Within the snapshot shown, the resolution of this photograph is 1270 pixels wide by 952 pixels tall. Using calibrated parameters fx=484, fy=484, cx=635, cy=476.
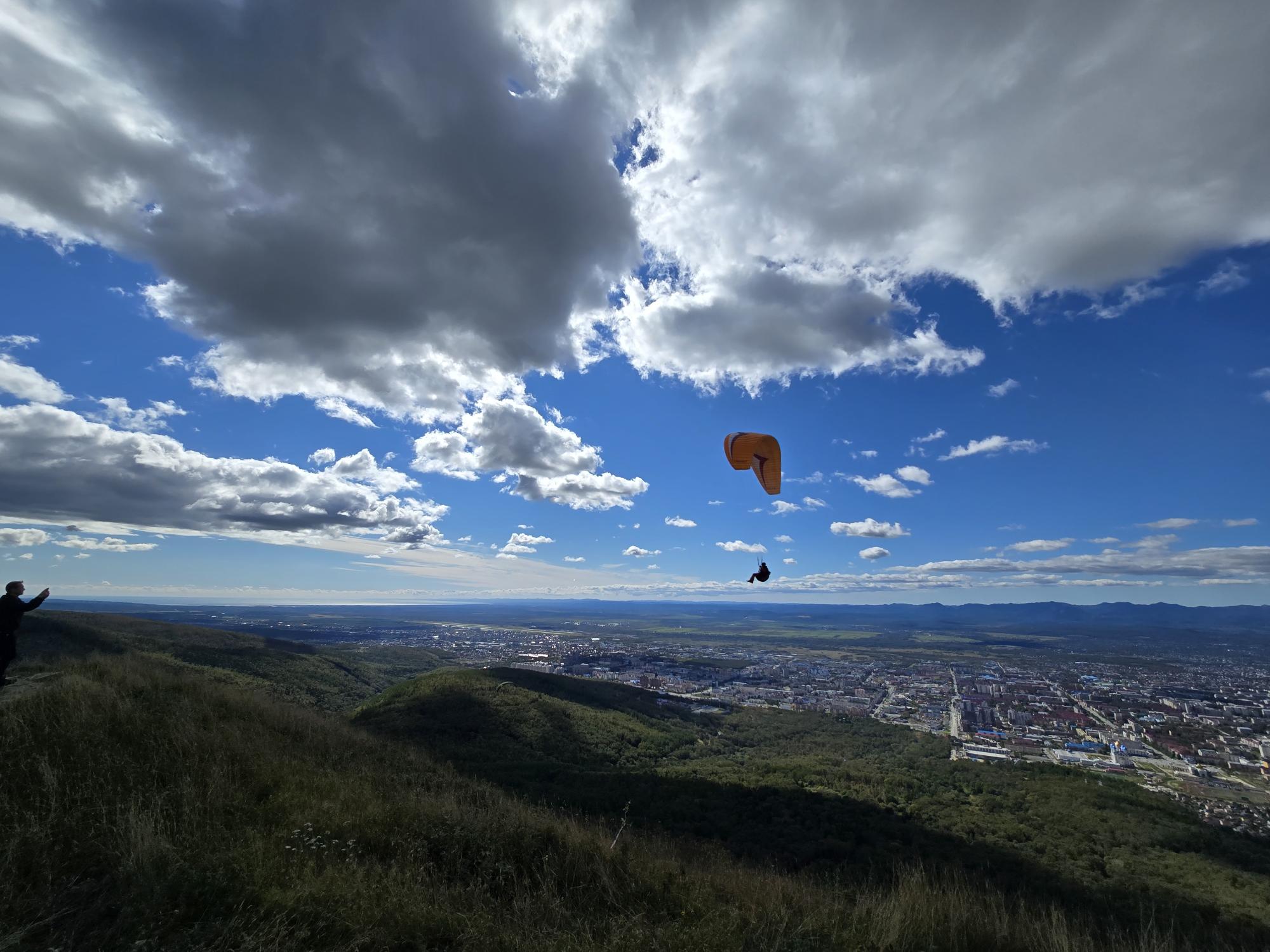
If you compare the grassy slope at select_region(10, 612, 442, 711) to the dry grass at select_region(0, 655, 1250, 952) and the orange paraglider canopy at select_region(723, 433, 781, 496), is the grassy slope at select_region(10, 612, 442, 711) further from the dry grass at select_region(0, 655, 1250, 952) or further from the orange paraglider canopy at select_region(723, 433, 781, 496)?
the orange paraglider canopy at select_region(723, 433, 781, 496)

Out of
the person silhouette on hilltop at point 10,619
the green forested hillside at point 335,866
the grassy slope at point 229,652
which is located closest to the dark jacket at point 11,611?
the person silhouette on hilltop at point 10,619

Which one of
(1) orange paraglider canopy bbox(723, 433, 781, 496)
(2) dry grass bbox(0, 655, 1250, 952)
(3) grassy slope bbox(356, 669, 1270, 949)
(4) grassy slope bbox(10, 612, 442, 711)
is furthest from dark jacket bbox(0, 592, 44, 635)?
(4) grassy slope bbox(10, 612, 442, 711)

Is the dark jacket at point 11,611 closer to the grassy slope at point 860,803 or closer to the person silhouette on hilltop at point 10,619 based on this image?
the person silhouette on hilltop at point 10,619

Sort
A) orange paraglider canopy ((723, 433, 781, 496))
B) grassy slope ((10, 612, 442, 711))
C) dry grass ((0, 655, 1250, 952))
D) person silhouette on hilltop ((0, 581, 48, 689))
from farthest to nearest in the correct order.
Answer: grassy slope ((10, 612, 442, 711))
orange paraglider canopy ((723, 433, 781, 496))
person silhouette on hilltop ((0, 581, 48, 689))
dry grass ((0, 655, 1250, 952))

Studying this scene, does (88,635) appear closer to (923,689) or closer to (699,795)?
(699,795)

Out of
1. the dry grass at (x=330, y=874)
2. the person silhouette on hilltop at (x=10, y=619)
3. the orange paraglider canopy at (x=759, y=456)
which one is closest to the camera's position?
the dry grass at (x=330, y=874)

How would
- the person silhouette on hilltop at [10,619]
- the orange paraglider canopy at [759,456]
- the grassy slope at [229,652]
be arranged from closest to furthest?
the person silhouette on hilltop at [10,619], the orange paraglider canopy at [759,456], the grassy slope at [229,652]

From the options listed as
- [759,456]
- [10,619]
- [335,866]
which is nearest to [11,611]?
[10,619]

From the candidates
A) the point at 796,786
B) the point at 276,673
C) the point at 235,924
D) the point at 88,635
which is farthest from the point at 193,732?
the point at 276,673
